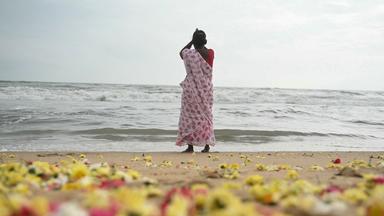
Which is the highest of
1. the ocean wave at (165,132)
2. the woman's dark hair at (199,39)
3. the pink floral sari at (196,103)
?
the woman's dark hair at (199,39)

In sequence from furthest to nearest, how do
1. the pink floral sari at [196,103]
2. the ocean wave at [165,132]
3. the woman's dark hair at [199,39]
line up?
the ocean wave at [165,132]
the pink floral sari at [196,103]
the woman's dark hair at [199,39]

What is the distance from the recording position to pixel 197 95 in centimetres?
880

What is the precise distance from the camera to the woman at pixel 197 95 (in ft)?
28.3

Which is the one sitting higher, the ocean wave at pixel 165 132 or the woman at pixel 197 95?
the woman at pixel 197 95

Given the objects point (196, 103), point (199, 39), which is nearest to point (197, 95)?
point (196, 103)

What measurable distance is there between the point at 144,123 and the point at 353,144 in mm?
6298

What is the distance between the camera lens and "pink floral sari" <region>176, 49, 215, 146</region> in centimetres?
867

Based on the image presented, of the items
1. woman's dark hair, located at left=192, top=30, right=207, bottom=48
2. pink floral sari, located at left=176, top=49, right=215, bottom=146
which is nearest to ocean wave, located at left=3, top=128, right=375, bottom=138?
pink floral sari, located at left=176, top=49, right=215, bottom=146

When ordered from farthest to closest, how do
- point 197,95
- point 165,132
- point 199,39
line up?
point 165,132 → point 197,95 → point 199,39

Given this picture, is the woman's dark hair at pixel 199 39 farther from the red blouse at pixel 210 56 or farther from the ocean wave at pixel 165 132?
the ocean wave at pixel 165 132

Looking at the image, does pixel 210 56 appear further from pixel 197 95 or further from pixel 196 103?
pixel 196 103

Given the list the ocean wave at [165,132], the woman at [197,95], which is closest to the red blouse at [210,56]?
the woman at [197,95]

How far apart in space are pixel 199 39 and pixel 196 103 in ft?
4.21

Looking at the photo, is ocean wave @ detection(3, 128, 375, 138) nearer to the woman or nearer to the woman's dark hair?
the woman
